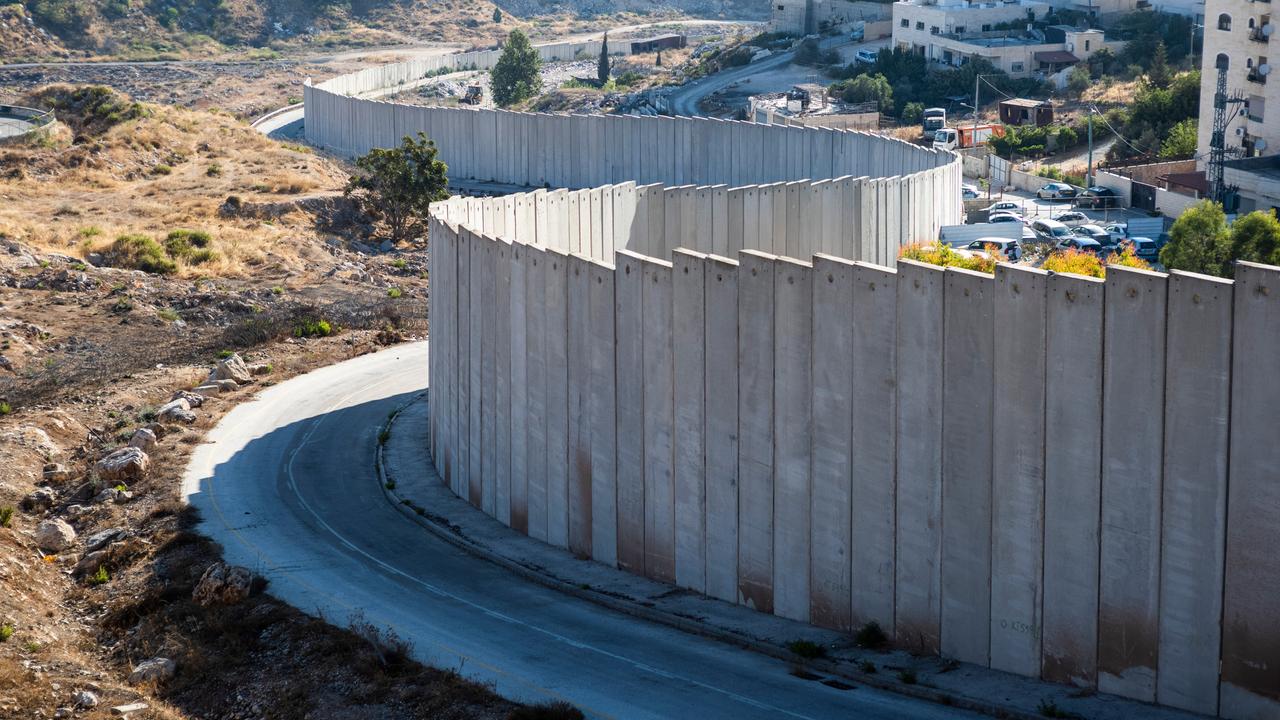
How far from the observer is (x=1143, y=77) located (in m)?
98.9

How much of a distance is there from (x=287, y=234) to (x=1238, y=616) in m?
42.7

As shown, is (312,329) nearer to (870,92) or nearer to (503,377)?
(503,377)

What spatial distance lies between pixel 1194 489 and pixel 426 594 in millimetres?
11895

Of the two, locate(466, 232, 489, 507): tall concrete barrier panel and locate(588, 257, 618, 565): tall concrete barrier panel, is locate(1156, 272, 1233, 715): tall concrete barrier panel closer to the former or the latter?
locate(588, 257, 618, 565): tall concrete barrier panel

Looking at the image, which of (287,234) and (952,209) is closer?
(952,209)

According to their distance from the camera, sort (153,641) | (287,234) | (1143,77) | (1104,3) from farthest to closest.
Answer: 1. (1104,3)
2. (1143,77)
3. (287,234)
4. (153,641)

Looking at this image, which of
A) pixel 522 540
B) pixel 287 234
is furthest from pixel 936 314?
pixel 287 234

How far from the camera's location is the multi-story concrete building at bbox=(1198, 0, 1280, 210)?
74.9 m

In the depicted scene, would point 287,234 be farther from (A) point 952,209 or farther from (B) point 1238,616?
(B) point 1238,616

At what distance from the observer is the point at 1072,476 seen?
18.6 meters

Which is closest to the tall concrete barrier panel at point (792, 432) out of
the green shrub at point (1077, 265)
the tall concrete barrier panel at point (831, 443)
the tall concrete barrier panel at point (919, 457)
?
the tall concrete barrier panel at point (831, 443)

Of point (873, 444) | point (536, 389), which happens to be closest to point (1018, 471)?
point (873, 444)

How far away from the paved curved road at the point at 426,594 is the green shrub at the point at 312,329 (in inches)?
239

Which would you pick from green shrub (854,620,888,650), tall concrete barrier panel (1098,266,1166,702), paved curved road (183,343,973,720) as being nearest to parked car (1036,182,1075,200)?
paved curved road (183,343,973,720)
